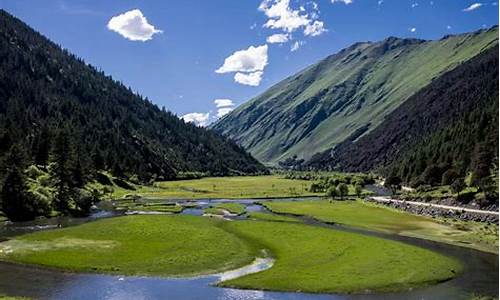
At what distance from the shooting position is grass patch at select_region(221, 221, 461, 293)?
5941 cm

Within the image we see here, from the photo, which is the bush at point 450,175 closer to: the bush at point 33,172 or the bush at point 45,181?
the bush at point 45,181

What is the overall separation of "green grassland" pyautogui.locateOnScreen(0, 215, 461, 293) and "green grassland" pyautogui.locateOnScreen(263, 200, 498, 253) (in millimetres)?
17044

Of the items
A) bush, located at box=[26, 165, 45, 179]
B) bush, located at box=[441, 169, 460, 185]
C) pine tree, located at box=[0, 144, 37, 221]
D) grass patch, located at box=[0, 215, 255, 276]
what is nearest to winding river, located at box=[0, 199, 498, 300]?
grass patch, located at box=[0, 215, 255, 276]

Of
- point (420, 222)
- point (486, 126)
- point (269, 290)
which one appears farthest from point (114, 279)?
point (486, 126)

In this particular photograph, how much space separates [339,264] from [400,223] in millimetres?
56845

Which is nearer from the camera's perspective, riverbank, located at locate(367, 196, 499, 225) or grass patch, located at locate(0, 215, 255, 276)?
grass patch, located at locate(0, 215, 255, 276)

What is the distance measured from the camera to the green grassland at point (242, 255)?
6178cm

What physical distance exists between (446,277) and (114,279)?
43064mm

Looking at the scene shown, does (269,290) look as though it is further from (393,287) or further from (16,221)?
(16,221)

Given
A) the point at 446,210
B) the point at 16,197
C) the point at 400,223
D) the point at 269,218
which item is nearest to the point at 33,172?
the point at 16,197

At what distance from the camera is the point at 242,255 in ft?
246

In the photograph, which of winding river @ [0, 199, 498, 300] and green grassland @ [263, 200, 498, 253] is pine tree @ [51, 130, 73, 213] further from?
winding river @ [0, 199, 498, 300]

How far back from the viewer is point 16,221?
10669 centimetres

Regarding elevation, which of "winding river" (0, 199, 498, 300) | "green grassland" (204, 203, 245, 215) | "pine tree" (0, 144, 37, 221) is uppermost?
"pine tree" (0, 144, 37, 221)
